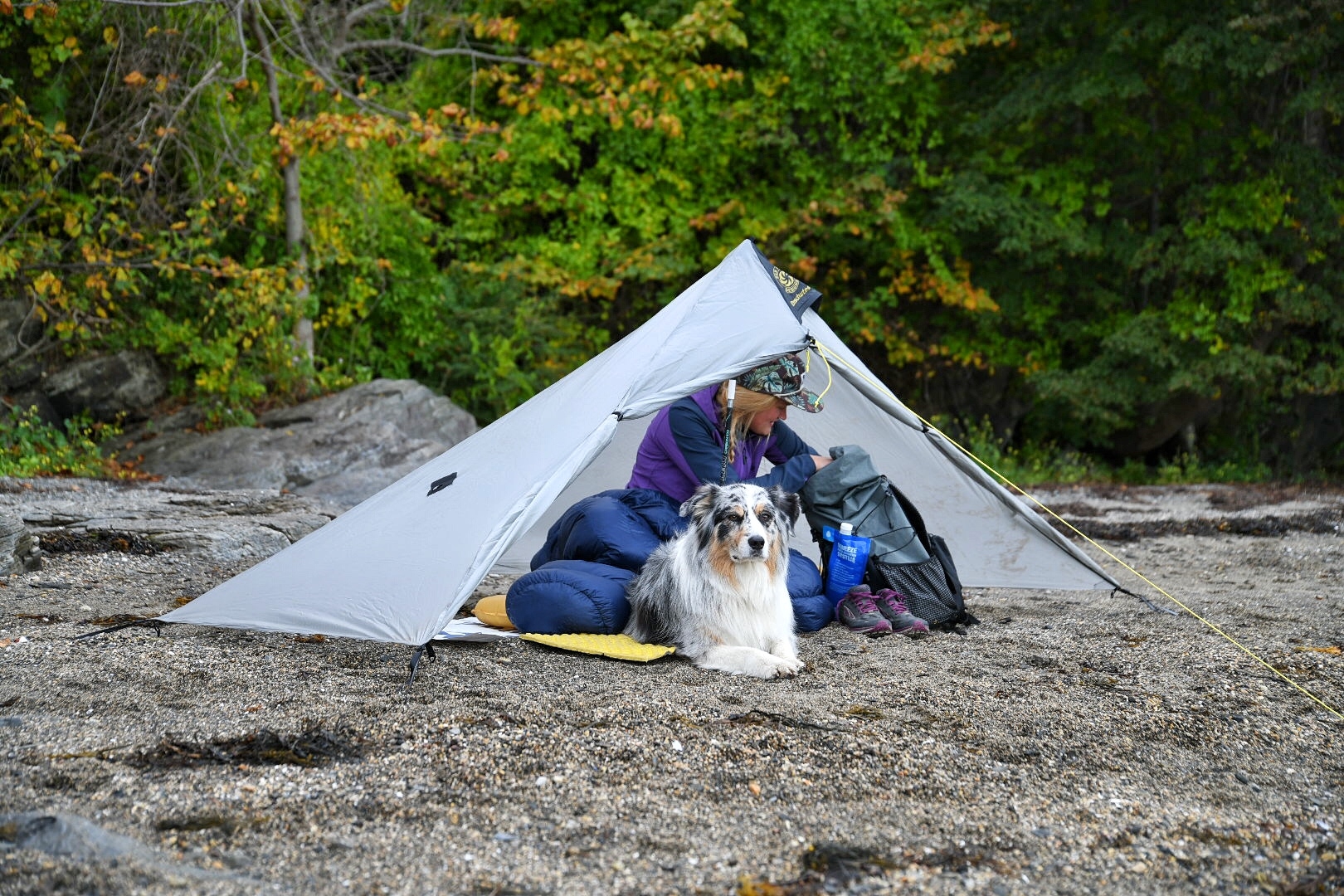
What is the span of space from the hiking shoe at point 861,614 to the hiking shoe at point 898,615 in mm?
27

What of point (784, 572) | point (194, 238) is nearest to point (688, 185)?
point (194, 238)

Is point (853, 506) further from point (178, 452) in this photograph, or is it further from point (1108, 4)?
point (1108, 4)

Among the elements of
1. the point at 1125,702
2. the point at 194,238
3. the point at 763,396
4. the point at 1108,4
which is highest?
the point at 1108,4

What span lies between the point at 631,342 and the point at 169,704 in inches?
89.1

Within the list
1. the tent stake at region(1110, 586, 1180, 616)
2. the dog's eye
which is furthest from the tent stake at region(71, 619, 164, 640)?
the tent stake at region(1110, 586, 1180, 616)

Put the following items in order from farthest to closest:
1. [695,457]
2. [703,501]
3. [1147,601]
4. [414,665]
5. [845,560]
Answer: [1147,601]
[845,560]
[695,457]
[703,501]
[414,665]

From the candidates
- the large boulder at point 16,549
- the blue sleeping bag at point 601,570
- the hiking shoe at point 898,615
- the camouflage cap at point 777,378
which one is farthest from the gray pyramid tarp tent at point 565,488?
the large boulder at point 16,549

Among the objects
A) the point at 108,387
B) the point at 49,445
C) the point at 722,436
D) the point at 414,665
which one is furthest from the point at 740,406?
the point at 108,387

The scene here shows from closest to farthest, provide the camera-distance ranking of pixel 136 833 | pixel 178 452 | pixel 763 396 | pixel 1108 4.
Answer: pixel 136 833
pixel 763 396
pixel 178 452
pixel 1108 4

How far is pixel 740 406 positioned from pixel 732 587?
890mm

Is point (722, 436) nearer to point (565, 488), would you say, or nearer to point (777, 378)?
point (777, 378)

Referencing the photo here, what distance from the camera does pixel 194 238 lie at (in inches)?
383

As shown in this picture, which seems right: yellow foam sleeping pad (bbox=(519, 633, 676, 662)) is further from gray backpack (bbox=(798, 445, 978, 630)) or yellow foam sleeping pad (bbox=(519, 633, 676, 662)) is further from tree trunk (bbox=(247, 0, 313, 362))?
tree trunk (bbox=(247, 0, 313, 362))

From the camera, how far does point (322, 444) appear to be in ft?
30.9
